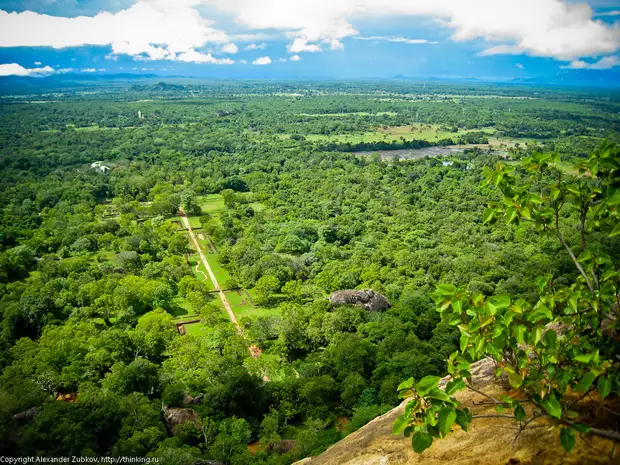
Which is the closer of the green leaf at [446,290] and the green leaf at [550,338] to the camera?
the green leaf at [550,338]

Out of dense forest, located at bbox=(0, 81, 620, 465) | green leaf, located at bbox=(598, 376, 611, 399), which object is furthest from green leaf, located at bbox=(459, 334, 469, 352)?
dense forest, located at bbox=(0, 81, 620, 465)

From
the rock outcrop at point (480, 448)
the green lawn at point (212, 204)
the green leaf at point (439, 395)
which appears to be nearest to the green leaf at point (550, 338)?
the green leaf at point (439, 395)

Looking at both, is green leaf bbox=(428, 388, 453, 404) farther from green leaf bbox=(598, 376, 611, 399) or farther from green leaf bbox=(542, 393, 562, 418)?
green leaf bbox=(598, 376, 611, 399)

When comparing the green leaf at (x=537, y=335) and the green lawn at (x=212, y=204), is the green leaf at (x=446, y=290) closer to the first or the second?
the green leaf at (x=537, y=335)

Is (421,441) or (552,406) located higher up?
(552,406)

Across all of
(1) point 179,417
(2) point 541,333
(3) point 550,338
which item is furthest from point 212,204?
(3) point 550,338

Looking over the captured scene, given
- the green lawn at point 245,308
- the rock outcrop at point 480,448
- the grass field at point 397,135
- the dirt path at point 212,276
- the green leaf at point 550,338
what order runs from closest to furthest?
Result: the green leaf at point 550,338 < the rock outcrop at point 480,448 < the dirt path at point 212,276 < the green lawn at point 245,308 < the grass field at point 397,135

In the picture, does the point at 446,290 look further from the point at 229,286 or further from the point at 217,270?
the point at 217,270

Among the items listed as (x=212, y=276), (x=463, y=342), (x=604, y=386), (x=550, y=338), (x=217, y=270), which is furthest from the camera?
(x=217, y=270)
